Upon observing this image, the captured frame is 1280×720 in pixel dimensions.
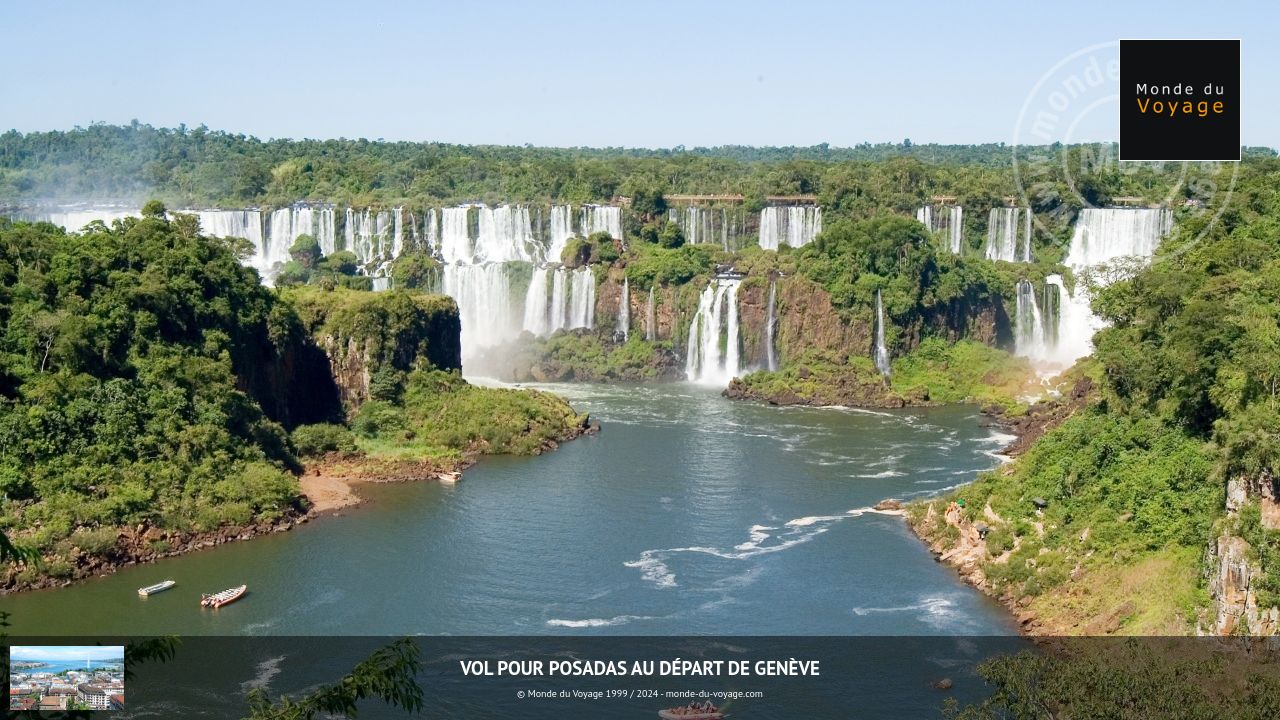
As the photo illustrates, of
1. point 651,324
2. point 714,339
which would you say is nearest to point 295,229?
point 651,324

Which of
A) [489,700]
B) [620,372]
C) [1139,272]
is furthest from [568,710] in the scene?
[620,372]

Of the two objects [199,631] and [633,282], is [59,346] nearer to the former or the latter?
[199,631]

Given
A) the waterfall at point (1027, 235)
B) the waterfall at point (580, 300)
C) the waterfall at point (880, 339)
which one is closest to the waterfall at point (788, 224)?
the waterfall at point (1027, 235)

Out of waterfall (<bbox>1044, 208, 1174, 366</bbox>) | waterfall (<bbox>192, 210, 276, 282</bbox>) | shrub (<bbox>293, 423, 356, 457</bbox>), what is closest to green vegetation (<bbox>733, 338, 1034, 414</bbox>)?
waterfall (<bbox>1044, 208, 1174, 366</bbox>)

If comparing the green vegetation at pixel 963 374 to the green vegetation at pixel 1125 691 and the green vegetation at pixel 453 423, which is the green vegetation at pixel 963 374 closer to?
the green vegetation at pixel 453 423

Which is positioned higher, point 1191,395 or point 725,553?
point 1191,395

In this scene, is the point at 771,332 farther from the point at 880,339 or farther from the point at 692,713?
the point at 692,713

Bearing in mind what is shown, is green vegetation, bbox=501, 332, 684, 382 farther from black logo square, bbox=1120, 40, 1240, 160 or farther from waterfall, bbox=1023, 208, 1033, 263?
black logo square, bbox=1120, 40, 1240, 160
